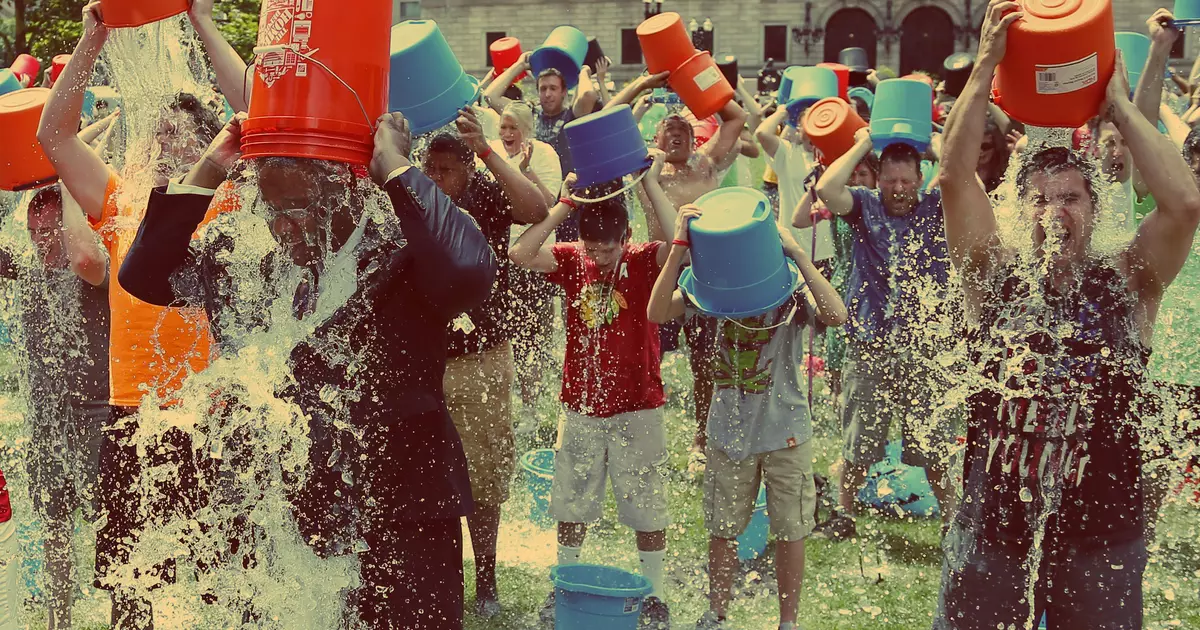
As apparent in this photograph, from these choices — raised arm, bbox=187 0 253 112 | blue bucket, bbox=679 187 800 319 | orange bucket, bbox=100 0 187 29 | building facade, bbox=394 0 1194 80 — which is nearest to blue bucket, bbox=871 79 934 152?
blue bucket, bbox=679 187 800 319

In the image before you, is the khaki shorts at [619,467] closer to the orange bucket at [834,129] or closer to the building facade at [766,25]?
the orange bucket at [834,129]

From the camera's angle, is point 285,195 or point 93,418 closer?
point 285,195

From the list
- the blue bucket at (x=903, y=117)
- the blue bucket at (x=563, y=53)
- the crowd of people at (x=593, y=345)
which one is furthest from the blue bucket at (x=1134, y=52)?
the blue bucket at (x=563, y=53)

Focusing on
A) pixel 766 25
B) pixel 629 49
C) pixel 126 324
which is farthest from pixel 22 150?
pixel 766 25

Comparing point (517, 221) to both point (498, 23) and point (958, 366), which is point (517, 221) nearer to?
point (958, 366)

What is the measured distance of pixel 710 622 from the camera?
4.61 meters

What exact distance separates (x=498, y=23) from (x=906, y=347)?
49.9 metres

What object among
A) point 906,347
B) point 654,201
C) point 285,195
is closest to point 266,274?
point 285,195

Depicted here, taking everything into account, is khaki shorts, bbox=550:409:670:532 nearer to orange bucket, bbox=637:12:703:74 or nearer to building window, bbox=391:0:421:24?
orange bucket, bbox=637:12:703:74

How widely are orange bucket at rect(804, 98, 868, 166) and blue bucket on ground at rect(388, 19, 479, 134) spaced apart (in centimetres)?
249

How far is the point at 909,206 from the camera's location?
5520 mm

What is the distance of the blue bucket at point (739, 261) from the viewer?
13.8 feet

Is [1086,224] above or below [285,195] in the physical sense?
below

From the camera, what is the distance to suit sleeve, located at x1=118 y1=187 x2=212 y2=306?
2.82 metres
